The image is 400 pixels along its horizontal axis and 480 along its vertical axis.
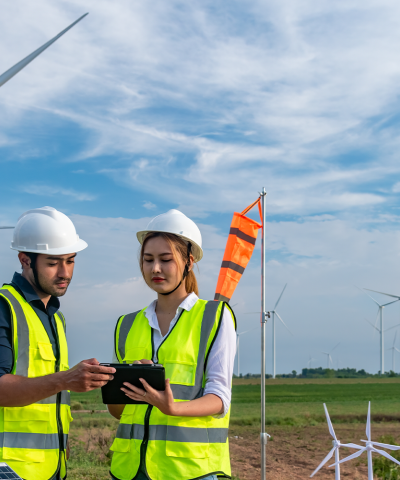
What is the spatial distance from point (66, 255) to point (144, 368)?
4.88 feet

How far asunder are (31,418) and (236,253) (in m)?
7.61

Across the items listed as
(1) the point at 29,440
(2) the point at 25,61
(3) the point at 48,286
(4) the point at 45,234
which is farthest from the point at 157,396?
(2) the point at 25,61

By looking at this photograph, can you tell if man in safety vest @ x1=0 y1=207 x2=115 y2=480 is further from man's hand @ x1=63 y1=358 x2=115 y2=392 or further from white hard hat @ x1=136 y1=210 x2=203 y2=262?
white hard hat @ x1=136 y1=210 x2=203 y2=262

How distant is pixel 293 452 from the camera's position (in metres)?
18.5

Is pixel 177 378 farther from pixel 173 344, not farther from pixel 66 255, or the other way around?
pixel 66 255

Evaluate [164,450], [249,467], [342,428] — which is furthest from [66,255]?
[342,428]

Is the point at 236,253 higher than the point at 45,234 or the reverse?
higher

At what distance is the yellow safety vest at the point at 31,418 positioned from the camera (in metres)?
3.81

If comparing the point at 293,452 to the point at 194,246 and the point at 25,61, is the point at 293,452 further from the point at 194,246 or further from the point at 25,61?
the point at 194,246

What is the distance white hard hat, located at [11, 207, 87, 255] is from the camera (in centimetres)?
439

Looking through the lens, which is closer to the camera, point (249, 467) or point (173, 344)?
point (173, 344)

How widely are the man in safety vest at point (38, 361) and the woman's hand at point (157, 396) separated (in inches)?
7.8

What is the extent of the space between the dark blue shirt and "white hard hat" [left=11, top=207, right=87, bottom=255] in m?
0.28

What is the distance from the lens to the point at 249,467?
1530 cm
